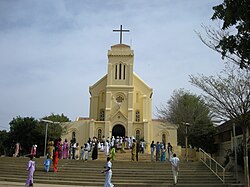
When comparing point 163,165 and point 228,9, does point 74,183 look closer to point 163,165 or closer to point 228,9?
point 163,165

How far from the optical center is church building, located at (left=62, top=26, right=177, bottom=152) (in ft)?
143

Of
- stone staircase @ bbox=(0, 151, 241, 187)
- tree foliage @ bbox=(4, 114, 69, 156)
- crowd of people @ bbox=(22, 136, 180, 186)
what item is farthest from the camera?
tree foliage @ bbox=(4, 114, 69, 156)

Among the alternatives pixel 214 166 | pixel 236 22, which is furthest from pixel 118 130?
pixel 236 22

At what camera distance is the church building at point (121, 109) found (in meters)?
43.7

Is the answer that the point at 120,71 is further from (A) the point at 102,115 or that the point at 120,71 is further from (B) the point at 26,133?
(B) the point at 26,133

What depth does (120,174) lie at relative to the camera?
19422 millimetres

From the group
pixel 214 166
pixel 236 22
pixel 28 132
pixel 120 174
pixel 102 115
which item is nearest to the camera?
pixel 236 22

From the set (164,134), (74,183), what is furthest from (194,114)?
(74,183)

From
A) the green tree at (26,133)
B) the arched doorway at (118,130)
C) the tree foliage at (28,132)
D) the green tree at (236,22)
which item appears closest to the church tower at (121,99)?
the arched doorway at (118,130)

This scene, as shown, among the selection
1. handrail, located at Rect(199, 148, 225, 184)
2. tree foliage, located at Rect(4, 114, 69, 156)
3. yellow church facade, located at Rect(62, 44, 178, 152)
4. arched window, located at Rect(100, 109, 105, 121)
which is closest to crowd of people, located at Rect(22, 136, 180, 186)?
handrail, located at Rect(199, 148, 225, 184)

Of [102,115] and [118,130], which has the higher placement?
[102,115]

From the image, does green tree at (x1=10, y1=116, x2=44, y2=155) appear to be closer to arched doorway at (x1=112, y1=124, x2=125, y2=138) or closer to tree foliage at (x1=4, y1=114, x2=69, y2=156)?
tree foliage at (x1=4, y1=114, x2=69, y2=156)

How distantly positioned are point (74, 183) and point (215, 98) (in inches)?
351

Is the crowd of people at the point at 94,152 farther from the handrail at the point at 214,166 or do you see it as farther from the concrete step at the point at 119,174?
the handrail at the point at 214,166
